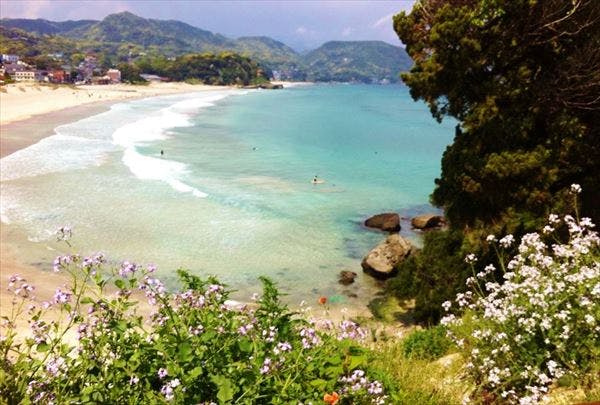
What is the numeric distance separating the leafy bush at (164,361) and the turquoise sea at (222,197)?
14.6m

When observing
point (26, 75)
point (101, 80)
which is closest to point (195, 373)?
point (26, 75)

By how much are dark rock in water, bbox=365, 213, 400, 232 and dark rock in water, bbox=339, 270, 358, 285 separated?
25.1 ft

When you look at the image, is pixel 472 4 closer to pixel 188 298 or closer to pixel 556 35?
pixel 556 35

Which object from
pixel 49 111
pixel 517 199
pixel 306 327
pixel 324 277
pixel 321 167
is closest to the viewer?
pixel 306 327

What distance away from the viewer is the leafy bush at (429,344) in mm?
8938

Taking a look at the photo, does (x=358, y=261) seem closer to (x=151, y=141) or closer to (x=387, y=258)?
(x=387, y=258)

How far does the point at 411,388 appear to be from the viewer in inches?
212

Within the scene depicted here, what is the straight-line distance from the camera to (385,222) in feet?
96.3

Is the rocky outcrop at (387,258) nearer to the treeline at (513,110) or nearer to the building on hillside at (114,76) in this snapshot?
the treeline at (513,110)

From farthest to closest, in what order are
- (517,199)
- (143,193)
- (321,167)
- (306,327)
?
1. (321,167)
2. (143,193)
3. (517,199)
4. (306,327)

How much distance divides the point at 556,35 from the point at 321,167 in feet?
119

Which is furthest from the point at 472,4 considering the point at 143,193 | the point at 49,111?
the point at 49,111

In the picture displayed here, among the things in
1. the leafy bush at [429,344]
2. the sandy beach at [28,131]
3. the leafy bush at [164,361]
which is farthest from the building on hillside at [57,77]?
the leafy bush at [164,361]

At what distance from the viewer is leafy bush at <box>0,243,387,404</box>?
4023 millimetres
